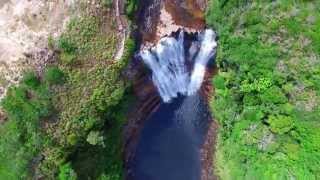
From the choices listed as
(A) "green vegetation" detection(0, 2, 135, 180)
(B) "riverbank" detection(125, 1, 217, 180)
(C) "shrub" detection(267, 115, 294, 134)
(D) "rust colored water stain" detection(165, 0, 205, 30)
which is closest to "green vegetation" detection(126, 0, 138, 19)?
(B) "riverbank" detection(125, 1, 217, 180)

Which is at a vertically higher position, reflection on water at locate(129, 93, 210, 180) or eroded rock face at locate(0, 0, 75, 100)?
eroded rock face at locate(0, 0, 75, 100)

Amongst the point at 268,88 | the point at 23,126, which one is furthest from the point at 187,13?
the point at 23,126

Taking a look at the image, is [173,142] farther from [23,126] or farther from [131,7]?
[23,126]

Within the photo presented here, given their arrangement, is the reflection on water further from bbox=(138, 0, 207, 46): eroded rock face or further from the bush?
the bush

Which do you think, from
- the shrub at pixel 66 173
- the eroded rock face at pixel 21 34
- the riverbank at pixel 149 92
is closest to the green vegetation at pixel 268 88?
the riverbank at pixel 149 92

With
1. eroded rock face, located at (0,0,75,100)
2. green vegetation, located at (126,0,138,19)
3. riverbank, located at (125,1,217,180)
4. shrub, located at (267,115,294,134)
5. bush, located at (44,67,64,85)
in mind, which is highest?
eroded rock face, located at (0,0,75,100)

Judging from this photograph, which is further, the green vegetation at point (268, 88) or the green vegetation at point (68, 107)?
the green vegetation at point (268, 88)

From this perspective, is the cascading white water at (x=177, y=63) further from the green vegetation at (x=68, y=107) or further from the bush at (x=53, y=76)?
the bush at (x=53, y=76)
